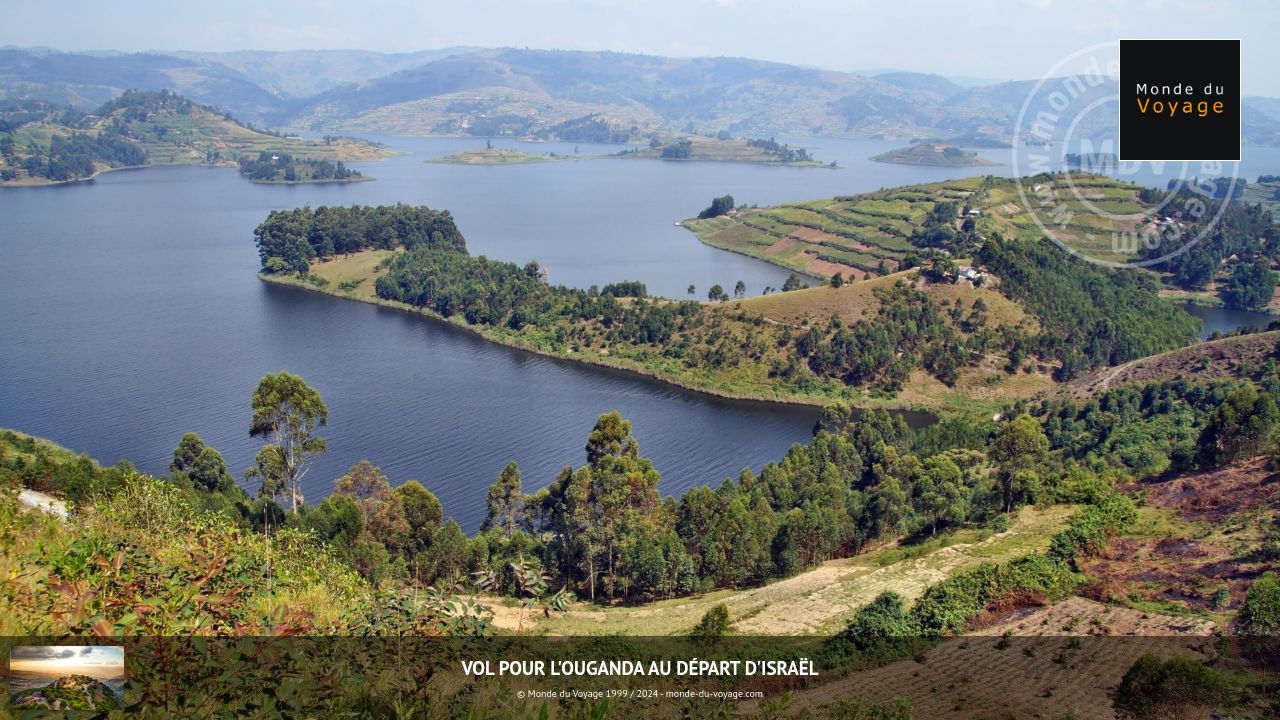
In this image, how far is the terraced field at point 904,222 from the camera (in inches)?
3841

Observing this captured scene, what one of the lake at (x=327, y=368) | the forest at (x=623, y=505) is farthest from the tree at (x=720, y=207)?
the forest at (x=623, y=505)

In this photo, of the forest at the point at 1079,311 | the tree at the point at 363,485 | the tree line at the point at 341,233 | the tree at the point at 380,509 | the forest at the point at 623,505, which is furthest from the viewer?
the tree line at the point at 341,233

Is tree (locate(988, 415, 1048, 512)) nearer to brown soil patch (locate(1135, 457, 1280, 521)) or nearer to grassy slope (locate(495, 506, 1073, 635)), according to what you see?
grassy slope (locate(495, 506, 1073, 635))

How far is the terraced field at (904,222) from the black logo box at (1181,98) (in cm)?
5189

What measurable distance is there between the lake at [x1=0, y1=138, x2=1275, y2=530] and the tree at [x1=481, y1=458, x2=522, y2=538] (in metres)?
2.59

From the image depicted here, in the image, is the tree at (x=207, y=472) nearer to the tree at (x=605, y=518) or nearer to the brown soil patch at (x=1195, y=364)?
the tree at (x=605, y=518)

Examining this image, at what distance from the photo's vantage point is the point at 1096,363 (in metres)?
66.8

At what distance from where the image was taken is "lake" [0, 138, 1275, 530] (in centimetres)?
4484

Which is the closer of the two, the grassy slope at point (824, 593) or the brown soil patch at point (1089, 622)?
the brown soil patch at point (1089, 622)

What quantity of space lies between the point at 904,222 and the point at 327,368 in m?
75.9

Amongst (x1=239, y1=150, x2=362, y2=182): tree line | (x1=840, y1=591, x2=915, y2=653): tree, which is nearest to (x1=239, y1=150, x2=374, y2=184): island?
(x1=239, y1=150, x2=362, y2=182): tree line

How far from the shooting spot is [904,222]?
10588 cm

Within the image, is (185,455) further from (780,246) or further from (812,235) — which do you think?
(812,235)

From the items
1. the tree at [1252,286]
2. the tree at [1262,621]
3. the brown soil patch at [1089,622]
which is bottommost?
the brown soil patch at [1089,622]
